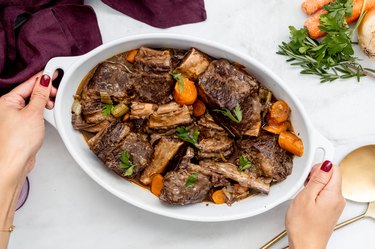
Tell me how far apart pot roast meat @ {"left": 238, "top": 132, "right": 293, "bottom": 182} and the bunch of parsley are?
366 mm

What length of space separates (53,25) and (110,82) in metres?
0.38

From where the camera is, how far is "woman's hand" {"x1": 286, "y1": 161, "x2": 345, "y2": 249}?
224 centimetres

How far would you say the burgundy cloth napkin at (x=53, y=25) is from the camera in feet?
7.70

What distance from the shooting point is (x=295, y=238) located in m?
2.32

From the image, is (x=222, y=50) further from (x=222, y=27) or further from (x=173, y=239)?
(x=173, y=239)

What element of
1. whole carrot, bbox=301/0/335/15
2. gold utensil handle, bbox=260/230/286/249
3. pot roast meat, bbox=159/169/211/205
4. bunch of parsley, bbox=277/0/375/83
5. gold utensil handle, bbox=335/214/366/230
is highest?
whole carrot, bbox=301/0/335/15

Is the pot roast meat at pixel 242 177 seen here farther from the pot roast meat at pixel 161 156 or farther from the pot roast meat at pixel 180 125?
the pot roast meat at pixel 161 156

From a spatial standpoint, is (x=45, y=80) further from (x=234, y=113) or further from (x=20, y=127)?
(x=234, y=113)

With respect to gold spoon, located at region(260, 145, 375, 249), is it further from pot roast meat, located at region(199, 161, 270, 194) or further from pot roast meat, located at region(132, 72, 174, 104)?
pot roast meat, located at region(132, 72, 174, 104)

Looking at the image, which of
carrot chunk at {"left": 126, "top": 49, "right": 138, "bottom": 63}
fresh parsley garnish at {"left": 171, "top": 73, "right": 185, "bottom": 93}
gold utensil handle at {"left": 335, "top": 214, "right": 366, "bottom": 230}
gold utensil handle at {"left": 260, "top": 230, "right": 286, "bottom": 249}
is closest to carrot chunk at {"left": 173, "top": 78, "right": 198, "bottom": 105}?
fresh parsley garnish at {"left": 171, "top": 73, "right": 185, "bottom": 93}

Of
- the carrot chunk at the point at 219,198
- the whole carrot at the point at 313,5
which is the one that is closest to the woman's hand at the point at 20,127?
the carrot chunk at the point at 219,198

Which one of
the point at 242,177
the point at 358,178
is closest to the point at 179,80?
the point at 242,177

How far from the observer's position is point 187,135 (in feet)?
7.77

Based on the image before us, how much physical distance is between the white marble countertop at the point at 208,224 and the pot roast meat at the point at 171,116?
38 cm
